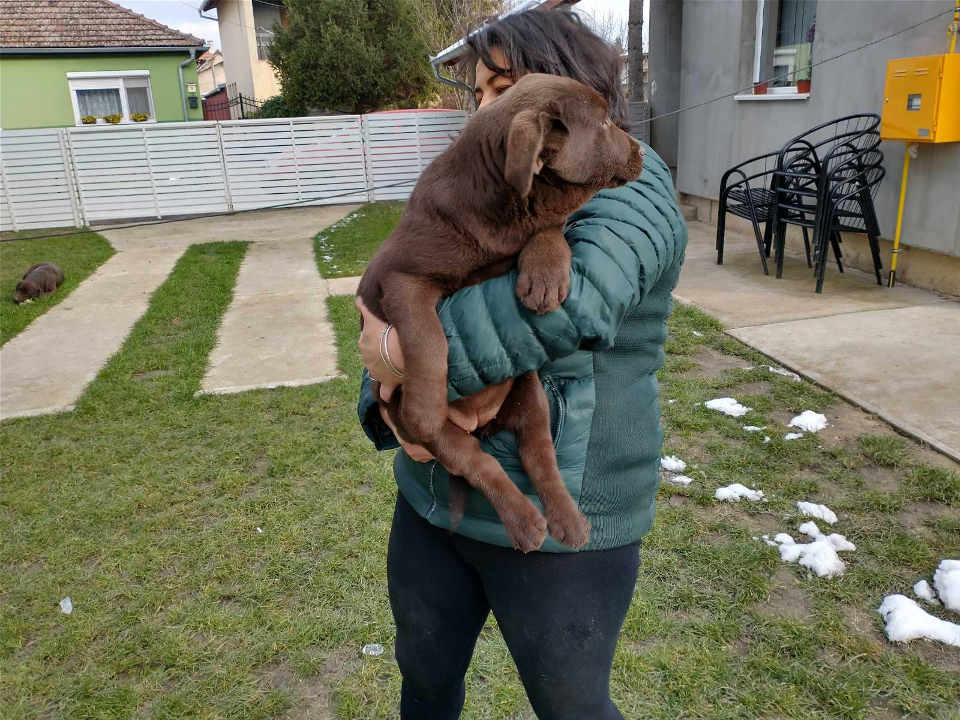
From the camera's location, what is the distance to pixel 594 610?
1.63m

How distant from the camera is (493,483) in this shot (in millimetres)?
1552

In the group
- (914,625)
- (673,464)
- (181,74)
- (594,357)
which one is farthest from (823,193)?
(181,74)

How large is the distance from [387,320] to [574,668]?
2.75 feet

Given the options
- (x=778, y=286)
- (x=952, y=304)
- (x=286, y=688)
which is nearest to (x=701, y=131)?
(x=778, y=286)

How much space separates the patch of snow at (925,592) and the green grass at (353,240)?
22.0 ft

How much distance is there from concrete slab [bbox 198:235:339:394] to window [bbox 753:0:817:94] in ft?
18.1

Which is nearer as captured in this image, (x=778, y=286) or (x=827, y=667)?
(x=827, y=667)

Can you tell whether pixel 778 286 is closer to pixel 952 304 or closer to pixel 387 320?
pixel 952 304

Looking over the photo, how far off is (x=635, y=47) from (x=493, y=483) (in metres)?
11.2

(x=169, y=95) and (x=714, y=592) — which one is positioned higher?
(x=169, y=95)

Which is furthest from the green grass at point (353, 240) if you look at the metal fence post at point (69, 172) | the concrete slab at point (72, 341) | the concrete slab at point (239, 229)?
the metal fence post at point (69, 172)

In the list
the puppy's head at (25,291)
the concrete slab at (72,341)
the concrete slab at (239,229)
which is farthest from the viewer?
the concrete slab at (239,229)

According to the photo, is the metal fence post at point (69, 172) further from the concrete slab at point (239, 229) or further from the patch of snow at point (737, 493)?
the patch of snow at point (737, 493)

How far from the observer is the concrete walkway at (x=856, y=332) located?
14.6 feet
